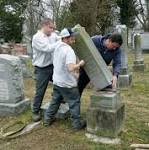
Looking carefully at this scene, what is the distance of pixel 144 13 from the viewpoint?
4650 cm

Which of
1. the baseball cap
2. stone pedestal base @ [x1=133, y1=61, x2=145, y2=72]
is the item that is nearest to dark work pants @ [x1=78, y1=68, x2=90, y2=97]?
the baseball cap

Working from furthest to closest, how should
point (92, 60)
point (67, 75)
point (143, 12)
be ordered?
point (143, 12)
point (67, 75)
point (92, 60)

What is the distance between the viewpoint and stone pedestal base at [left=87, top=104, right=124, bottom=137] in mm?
6516

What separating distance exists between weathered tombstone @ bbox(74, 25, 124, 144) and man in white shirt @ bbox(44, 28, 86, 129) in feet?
0.51

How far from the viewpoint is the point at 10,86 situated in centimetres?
814

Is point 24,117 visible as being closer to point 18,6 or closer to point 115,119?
point 115,119

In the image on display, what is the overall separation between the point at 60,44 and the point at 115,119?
1.51 metres

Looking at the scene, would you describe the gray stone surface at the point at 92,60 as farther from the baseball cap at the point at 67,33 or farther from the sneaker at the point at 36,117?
the sneaker at the point at 36,117

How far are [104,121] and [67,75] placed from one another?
0.97 m

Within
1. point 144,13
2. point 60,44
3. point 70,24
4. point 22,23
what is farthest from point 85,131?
point 144,13

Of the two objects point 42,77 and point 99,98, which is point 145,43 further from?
point 99,98

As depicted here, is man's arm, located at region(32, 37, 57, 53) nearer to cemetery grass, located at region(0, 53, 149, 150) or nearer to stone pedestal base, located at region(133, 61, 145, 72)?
cemetery grass, located at region(0, 53, 149, 150)

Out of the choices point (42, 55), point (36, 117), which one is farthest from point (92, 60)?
point (36, 117)

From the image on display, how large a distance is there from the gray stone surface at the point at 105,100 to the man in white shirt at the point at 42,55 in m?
1.13
